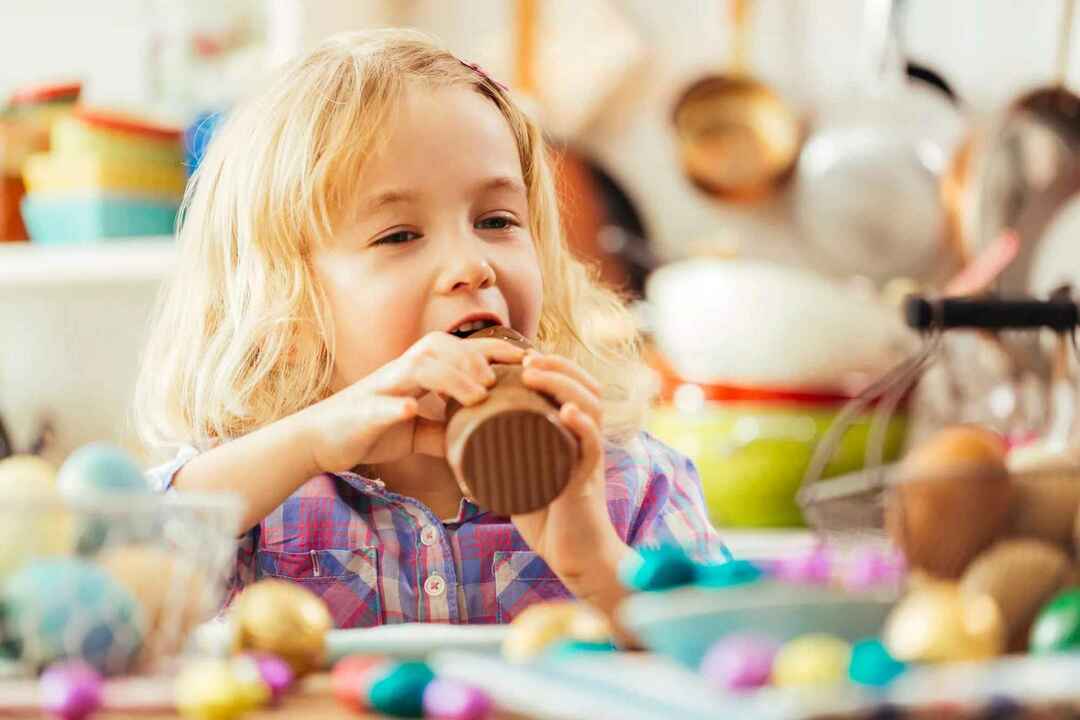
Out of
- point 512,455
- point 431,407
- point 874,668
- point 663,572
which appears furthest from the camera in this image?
point 431,407

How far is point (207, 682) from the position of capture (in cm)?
52

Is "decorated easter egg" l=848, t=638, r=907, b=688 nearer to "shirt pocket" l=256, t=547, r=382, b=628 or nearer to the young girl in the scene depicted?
the young girl

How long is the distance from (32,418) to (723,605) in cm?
231

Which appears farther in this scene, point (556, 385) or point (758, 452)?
point (758, 452)

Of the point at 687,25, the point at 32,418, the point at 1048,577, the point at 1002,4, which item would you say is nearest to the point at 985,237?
the point at 1002,4

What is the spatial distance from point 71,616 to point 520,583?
64cm

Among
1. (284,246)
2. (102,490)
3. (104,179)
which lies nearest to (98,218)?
(104,179)

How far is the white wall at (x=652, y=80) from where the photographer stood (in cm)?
242

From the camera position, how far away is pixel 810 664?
0.48 meters

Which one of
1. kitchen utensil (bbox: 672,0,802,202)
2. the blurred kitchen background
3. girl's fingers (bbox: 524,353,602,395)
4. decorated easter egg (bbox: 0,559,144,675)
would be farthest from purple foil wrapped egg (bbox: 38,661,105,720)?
kitchen utensil (bbox: 672,0,802,202)

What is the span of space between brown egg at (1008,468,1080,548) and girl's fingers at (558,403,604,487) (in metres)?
0.31

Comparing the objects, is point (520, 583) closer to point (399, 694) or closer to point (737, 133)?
point (399, 694)

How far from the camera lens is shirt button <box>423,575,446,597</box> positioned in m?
1.16

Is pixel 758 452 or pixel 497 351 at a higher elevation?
pixel 497 351
